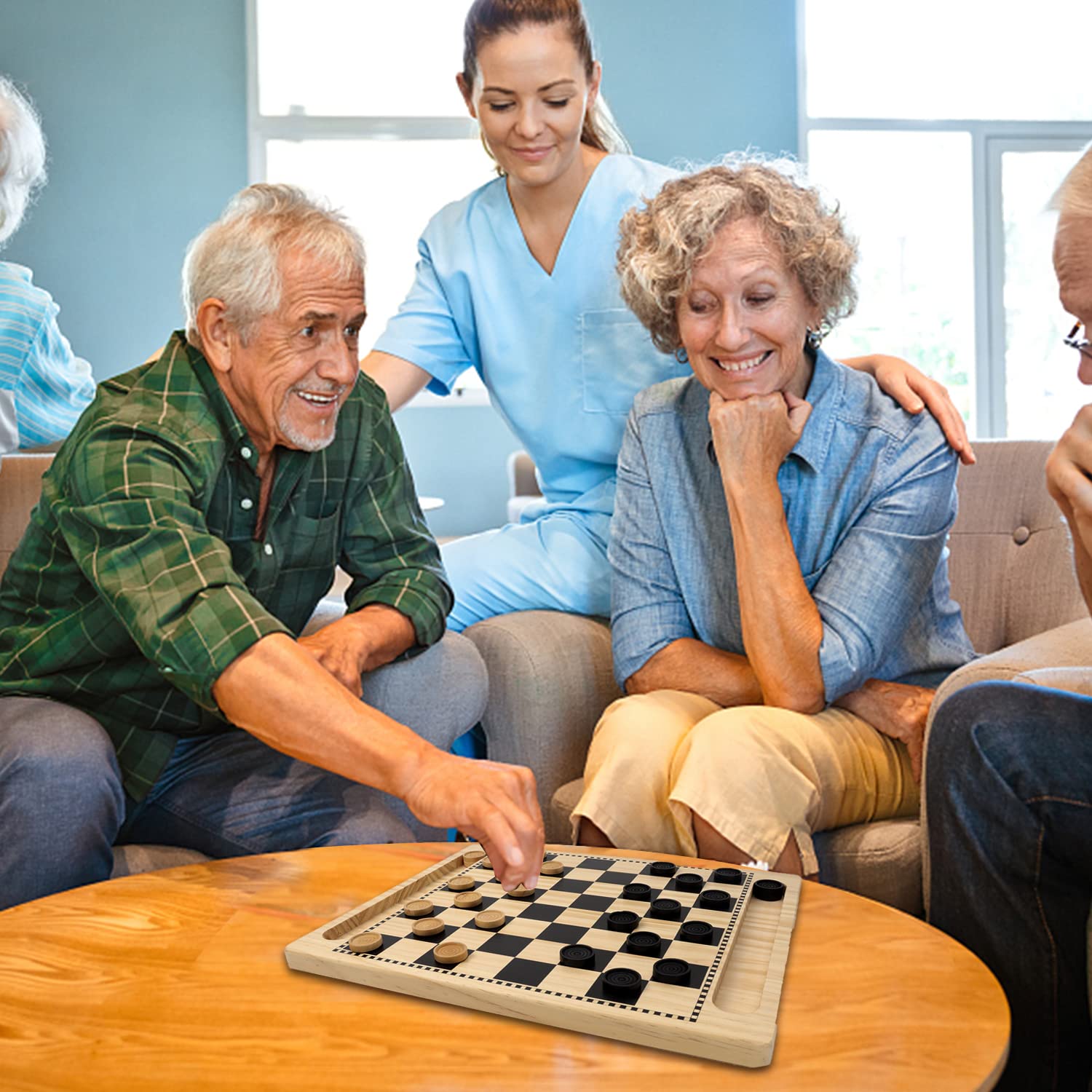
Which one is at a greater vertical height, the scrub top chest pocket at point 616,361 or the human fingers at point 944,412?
the scrub top chest pocket at point 616,361

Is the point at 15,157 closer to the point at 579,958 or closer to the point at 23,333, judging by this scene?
the point at 23,333

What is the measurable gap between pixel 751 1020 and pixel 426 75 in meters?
5.66

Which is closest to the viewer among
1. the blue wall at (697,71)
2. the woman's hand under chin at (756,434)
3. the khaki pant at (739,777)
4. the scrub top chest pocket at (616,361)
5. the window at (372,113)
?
the khaki pant at (739,777)

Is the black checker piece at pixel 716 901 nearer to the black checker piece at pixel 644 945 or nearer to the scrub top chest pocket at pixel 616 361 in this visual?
the black checker piece at pixel 644 945

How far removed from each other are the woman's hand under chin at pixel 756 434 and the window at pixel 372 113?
420cm

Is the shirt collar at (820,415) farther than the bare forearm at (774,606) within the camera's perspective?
Yes

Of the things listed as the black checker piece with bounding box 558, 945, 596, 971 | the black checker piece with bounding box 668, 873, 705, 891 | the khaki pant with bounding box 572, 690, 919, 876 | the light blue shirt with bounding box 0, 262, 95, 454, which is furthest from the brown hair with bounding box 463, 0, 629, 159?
the black checker piece with bounding box 558, 945, 596, 971

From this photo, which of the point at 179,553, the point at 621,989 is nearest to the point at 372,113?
the point at 179,553

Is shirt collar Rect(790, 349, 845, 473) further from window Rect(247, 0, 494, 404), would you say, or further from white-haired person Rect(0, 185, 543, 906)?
window Rect(247, 0, 494, 404)

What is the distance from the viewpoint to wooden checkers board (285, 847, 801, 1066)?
832mm

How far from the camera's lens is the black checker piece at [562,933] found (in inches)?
38.4

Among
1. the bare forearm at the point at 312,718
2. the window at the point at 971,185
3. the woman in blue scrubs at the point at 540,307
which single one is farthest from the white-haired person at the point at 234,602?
the window at the point at 971,185

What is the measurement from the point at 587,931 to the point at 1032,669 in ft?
2.24

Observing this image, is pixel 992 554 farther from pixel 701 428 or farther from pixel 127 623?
pixel 127 623
